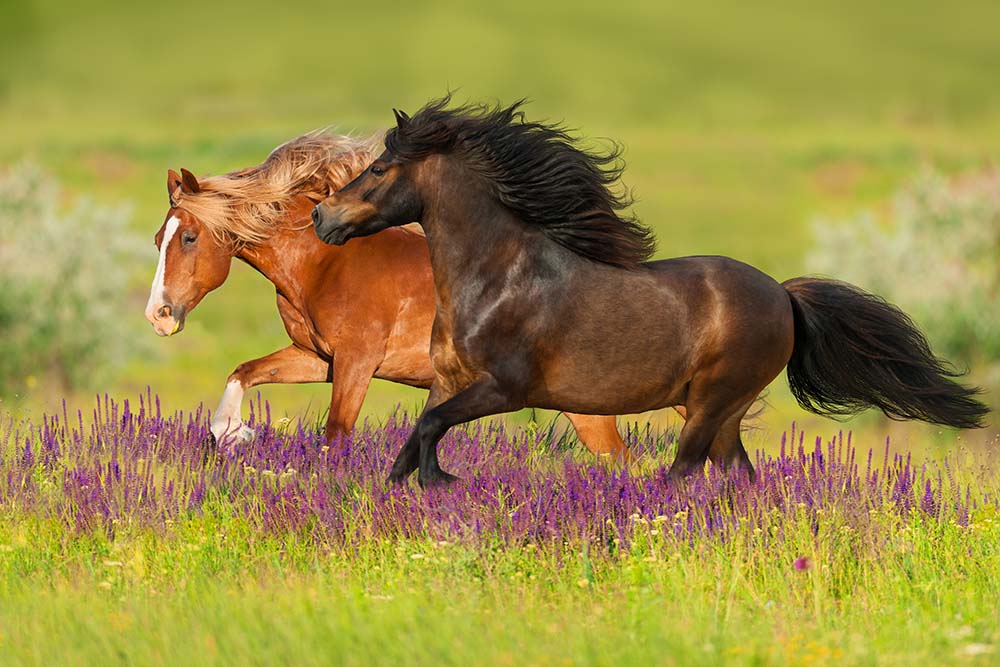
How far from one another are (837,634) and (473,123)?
3.16 metres

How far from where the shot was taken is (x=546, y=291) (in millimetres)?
6531

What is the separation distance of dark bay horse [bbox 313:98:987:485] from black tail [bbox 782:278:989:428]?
44 centimetres

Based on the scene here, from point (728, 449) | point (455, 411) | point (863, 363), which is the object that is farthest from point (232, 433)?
point (863, 363)

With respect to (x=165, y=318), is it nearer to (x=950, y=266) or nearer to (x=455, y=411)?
(x=455, y=411)

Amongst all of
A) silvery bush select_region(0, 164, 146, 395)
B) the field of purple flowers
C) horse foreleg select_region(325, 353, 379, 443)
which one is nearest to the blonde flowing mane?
horse foreleg select_region(325, 353, 379, 443)

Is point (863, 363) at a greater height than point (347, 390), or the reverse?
point (863, 363)

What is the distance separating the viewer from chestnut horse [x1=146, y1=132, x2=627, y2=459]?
7.71 meters

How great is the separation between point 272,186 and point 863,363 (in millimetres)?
3546

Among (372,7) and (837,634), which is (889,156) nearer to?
(837,634)

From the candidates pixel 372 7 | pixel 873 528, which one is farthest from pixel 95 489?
pixel 372 7

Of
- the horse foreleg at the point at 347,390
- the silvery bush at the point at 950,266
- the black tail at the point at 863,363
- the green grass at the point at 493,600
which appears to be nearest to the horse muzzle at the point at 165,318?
the horse foreleg at the point at 347,390

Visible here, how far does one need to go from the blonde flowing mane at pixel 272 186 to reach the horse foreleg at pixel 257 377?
730mm

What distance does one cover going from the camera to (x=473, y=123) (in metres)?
6.66

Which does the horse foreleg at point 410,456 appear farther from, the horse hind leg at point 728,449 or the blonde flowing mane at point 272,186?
the blonde flowing mane at point 272,186
